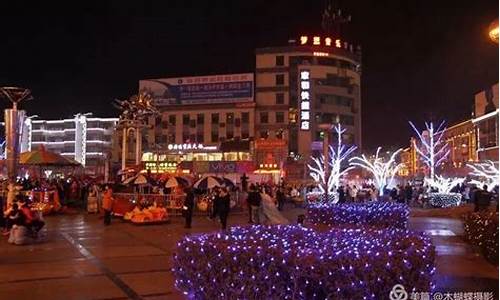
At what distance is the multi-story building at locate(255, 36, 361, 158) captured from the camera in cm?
7506

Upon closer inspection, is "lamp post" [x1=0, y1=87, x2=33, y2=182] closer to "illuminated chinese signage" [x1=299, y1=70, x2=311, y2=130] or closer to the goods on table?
the goods on table

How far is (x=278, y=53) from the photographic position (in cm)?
7769

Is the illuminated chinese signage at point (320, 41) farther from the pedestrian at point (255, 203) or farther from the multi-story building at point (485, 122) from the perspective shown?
the pedestrian at point (255, 203)

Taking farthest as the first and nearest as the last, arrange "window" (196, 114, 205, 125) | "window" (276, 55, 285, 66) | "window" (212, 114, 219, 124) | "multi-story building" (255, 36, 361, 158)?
"window" (196, 114, 205, 125) < "window" (212, 114, 219, 124) < "window" (276, 55, 285, 66) < "multi-story building" (255, 36, 361, 158)

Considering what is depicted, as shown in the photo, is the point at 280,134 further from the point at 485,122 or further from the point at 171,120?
the point at 485,122

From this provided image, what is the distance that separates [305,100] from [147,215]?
5278cm

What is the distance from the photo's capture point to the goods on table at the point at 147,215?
22.1 meters

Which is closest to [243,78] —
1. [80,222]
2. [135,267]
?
[80,222]

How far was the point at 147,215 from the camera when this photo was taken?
72.9ft

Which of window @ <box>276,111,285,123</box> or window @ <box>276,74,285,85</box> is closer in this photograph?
window @ <box>276,111,285,123</box>

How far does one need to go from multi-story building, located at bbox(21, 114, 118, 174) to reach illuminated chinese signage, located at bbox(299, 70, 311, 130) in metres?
39.6

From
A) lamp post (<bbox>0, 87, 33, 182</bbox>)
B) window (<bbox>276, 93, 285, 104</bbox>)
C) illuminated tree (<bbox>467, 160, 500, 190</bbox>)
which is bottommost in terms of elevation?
illuminated tree (<bbox>467, 160, 500, 190</bbox>)

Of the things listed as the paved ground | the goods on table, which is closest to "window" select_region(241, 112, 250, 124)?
the goods on table

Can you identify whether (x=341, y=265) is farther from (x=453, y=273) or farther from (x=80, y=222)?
(x=80, y=222)
